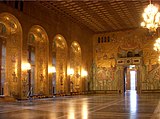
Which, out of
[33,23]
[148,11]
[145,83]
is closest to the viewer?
[148,11]

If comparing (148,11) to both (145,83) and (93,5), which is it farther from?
(145,83)

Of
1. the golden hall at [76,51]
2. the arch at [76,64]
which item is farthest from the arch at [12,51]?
the arch at [76,64]

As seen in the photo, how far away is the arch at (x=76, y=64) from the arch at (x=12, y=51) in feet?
26.8

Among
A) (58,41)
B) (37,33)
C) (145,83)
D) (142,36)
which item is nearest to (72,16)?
(58,41)

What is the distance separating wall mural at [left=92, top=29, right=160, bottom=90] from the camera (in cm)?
2681

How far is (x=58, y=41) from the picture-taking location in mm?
23906

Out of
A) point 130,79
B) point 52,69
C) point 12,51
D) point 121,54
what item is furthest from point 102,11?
point 130,79

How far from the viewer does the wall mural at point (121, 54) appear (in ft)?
88.0

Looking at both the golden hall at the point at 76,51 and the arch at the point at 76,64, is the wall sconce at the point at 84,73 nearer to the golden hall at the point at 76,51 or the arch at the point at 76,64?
the golden hall at the point at 76,51

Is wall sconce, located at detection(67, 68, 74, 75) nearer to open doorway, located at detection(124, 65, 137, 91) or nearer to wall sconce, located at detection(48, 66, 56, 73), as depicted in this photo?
wall sconce, located at detection(48, 66, 56, 73)

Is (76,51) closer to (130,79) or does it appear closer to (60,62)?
(60,62)

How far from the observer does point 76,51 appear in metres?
27.0

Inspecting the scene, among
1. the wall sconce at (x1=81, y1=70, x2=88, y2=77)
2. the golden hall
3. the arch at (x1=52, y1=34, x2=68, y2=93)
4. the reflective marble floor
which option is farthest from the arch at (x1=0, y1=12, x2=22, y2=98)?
the wall sconce at (x1=81, y1=70, x2=88, y2=77)

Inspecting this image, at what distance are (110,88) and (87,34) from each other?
6.74m
